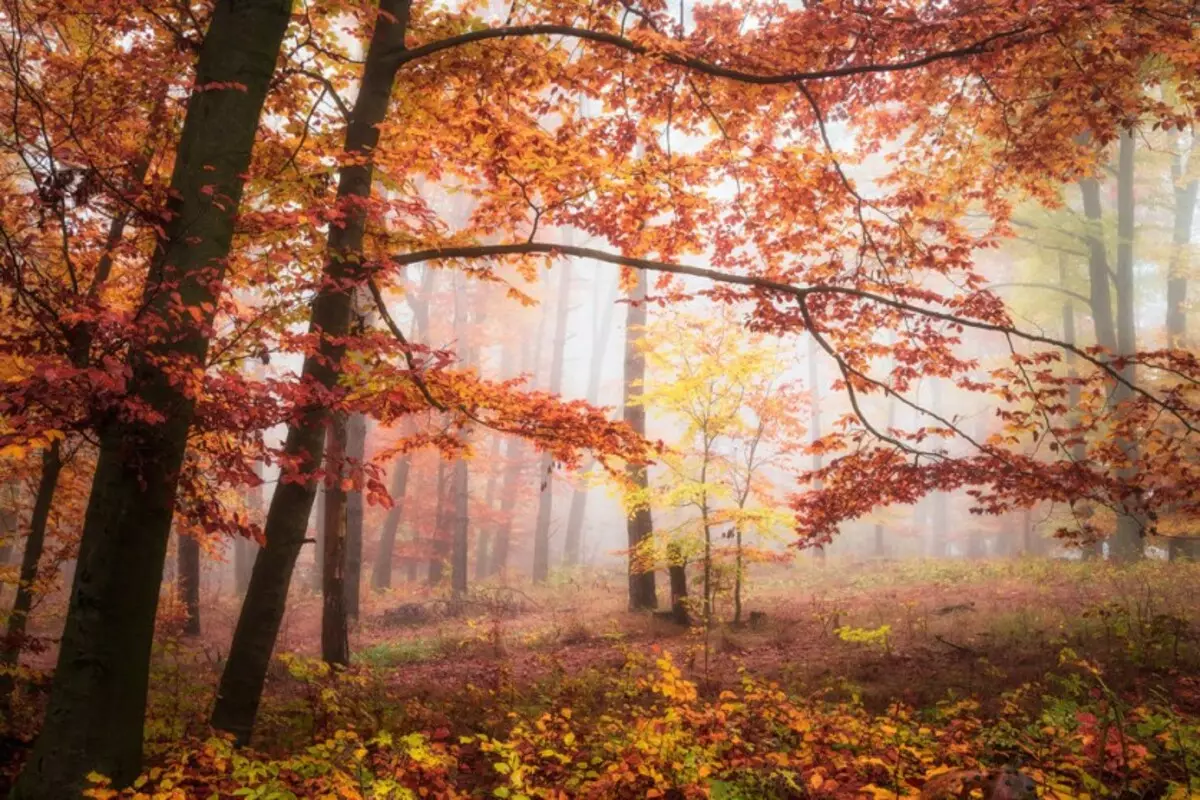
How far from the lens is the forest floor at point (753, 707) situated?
399 centimetres

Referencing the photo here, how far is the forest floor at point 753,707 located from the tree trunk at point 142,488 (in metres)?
0.50

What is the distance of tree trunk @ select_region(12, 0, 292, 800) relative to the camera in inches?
143

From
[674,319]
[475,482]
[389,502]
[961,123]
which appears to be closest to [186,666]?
[389,502]

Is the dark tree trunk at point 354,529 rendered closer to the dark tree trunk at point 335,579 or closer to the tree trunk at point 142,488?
the dark tree trunk at point 335,579

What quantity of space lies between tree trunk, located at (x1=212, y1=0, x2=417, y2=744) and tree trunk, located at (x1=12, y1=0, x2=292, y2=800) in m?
1.42

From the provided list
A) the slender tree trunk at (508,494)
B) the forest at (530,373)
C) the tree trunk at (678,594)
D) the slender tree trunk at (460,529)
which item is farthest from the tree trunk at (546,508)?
the forest at (530,373)

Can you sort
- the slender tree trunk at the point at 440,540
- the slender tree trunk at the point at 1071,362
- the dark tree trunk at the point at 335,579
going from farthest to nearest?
the slender tree trunk at the point at 440,540 < the slender tree trunk at the point at 1071,362 < the dark tree trunk at the point at 335,579

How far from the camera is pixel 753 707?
6035mm

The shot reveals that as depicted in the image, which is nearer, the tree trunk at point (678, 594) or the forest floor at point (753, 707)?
the forest floor at point (753, 707)

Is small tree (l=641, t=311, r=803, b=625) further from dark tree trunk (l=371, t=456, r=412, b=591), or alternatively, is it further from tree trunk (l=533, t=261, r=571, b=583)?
dark tree trunk (l=371, t=456, r=412, b=591)

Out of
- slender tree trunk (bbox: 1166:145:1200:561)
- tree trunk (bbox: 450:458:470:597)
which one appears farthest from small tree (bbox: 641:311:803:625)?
slender tree trunk (bbox: 1166:145:1200:561)

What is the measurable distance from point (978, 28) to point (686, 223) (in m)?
2.80

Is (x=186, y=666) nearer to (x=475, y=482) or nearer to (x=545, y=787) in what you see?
(x=545, y=787)

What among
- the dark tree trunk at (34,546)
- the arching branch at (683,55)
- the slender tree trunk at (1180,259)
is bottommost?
the dark tree trunk at (34,546)
